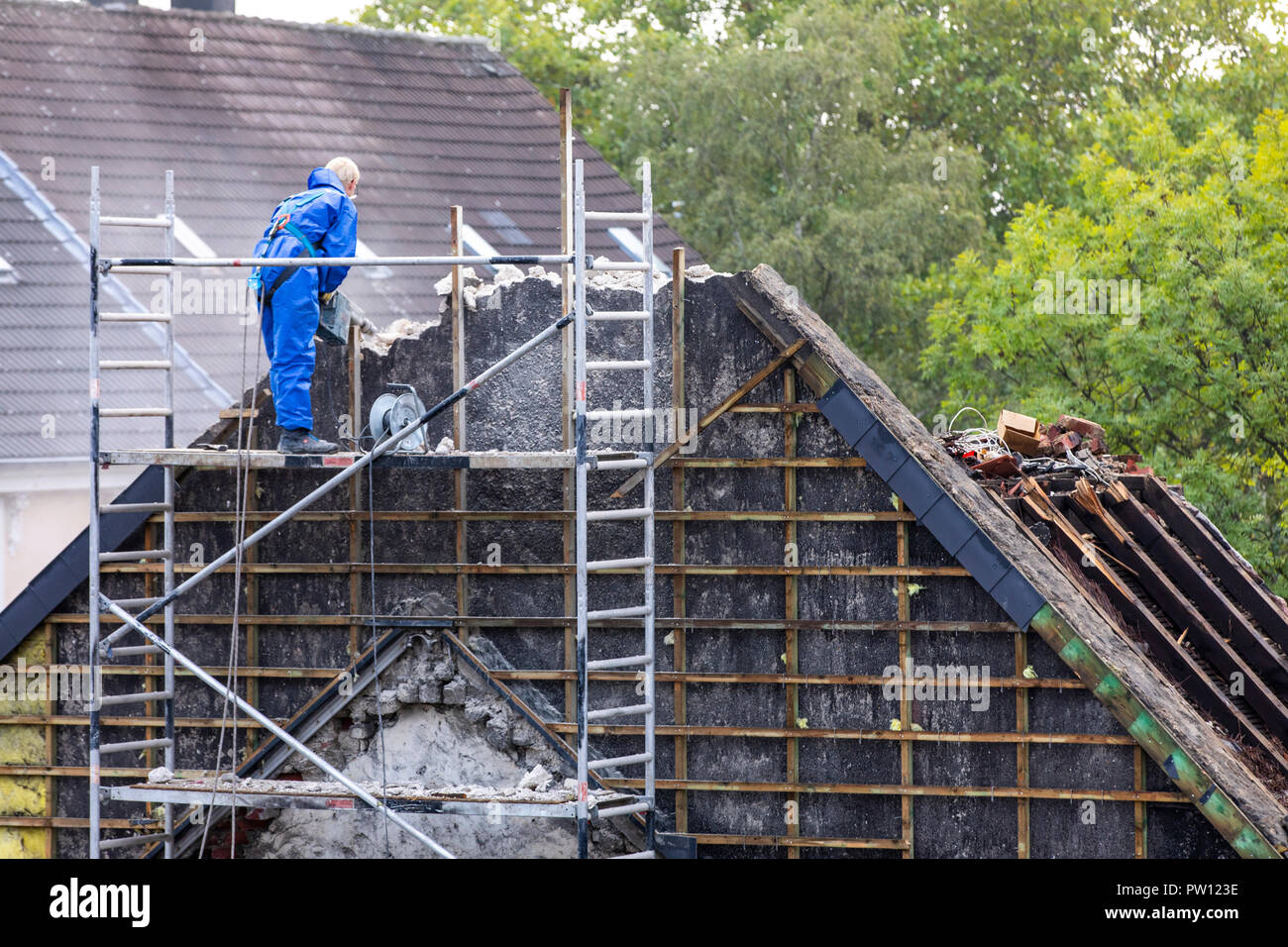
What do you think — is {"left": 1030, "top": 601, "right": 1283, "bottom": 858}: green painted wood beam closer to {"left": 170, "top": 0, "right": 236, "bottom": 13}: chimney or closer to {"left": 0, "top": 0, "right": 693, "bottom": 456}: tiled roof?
{"left": 0, "top": 0, "right": 693, "bottom": 456}: tiled roof

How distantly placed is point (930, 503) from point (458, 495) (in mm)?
2853

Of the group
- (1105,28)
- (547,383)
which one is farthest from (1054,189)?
(547,383)

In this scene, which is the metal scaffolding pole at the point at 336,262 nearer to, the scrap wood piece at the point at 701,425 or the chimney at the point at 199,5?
the scrap wood piece at the point at 701,425

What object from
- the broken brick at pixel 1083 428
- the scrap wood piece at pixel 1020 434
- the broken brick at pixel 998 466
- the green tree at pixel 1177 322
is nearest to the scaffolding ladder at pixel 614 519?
the broken brick at pixel 998 466

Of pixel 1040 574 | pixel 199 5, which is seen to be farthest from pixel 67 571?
pixel 199 5

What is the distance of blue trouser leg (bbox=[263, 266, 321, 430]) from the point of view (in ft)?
29.1

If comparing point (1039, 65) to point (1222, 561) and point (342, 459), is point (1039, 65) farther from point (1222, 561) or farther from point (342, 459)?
point (342, 459)

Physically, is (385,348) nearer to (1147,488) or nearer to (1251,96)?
(1147,488)

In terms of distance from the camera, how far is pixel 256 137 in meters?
20.2

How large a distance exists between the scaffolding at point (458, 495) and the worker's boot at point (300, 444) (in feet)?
0.45

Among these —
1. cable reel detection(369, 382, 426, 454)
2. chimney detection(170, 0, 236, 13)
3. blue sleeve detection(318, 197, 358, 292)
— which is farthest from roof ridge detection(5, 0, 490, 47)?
cable reel detection(369, 382, 426, 454)

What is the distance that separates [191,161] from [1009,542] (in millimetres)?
13523

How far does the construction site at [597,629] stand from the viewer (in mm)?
8906
